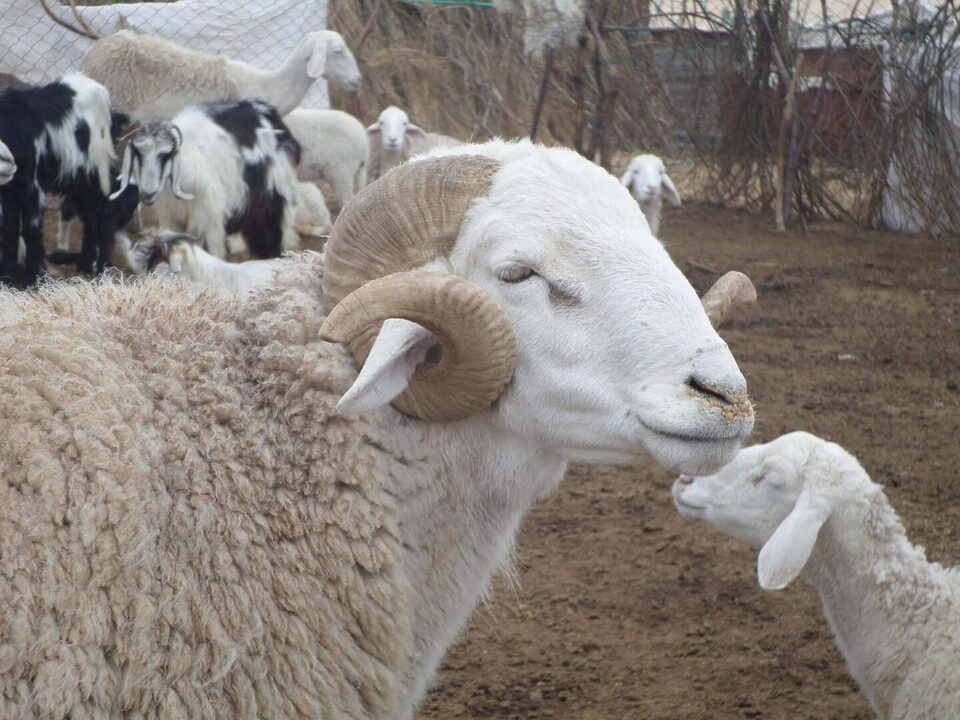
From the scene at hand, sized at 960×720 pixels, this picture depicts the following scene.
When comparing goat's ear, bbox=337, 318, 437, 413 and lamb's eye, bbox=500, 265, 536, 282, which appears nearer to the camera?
goat's ear, bbox=337, 318, 437, 413

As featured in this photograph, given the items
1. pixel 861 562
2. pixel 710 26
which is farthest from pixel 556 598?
pixel 710 26

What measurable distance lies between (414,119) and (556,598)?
8.83 metres

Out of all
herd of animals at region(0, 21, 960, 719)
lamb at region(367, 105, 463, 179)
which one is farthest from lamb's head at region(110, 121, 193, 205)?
herd of animals at region(0, 21, 960, 719)

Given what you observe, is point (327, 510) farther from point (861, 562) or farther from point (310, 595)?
point (861, 562)

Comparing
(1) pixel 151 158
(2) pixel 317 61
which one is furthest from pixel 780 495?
(2) pixel 317 61

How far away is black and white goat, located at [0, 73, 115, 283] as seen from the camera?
19.1 feet

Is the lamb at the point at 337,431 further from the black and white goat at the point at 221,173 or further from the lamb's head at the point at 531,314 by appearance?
the black and white goat at the point at 221,173

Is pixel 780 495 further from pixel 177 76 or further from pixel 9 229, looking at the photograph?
pixel 177 76

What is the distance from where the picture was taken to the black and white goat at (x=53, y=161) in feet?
19.1

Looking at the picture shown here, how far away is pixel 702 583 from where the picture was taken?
12.6 ft

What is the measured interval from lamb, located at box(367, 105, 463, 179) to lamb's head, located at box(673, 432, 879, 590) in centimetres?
610

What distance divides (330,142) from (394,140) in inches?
23.1

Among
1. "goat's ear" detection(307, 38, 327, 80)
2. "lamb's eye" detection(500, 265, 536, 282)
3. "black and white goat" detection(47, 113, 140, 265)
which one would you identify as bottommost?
"black and white goat" detection(47, 113, 140, 265)

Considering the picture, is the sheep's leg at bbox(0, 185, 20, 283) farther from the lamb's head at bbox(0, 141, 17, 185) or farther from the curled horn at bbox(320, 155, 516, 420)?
the curled horn at bbox(320, 155, 516, 420)
